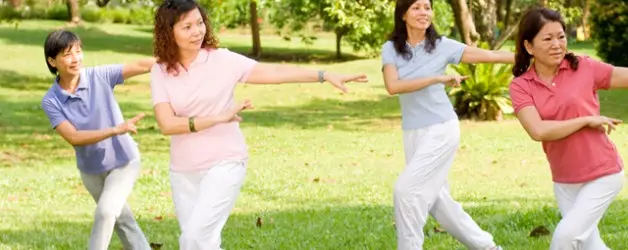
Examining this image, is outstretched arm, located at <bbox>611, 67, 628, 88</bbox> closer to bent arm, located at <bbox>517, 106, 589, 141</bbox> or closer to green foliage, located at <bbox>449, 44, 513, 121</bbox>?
bent arm, located at <bbox>517, 106, 589, 141</bbox>

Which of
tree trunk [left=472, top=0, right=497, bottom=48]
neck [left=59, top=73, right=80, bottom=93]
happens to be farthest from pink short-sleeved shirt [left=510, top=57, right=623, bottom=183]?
tree trunk [left=472, top=0, right=497, bottom=48]

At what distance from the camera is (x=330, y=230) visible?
30.1 feet

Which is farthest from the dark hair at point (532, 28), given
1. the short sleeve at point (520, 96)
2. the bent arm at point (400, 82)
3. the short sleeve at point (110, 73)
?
the short sleeve at point (110, 73)

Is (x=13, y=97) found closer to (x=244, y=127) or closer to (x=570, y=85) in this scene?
(x=244, y=127)

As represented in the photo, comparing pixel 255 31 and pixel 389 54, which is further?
pixel 255 31

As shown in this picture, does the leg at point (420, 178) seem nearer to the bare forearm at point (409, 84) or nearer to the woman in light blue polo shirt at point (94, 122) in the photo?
the bare forearm at point (409, 84)

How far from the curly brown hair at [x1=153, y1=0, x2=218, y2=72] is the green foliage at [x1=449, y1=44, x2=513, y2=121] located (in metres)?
14.4

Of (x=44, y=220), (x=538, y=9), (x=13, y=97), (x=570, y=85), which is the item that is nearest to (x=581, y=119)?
(x=570, y=85)

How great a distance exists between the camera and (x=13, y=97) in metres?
27.8

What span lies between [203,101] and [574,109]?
194 cm

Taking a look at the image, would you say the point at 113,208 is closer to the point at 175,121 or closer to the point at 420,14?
the point at 175,121

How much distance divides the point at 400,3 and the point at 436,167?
1.07 m

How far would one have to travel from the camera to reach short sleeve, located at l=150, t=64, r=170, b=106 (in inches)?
248

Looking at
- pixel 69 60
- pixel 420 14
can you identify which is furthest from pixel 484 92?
pixel 69 60
